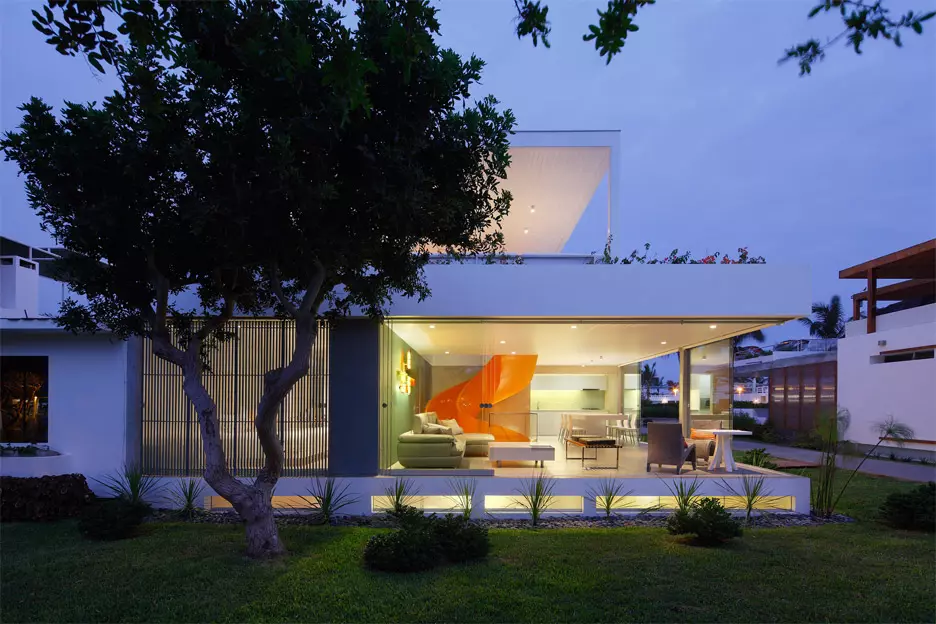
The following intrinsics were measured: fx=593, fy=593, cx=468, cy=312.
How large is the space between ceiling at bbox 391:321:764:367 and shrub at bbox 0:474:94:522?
17.2 ft

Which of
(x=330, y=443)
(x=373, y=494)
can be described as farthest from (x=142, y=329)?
(x=373, y=494)

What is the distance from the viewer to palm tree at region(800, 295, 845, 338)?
38688 mm

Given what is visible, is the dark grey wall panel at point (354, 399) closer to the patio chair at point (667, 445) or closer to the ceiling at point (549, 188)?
the ceiling at point (549, 188)

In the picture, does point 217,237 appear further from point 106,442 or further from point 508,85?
point 508,85

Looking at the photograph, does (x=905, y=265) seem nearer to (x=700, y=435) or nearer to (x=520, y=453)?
(x=700, y=435)

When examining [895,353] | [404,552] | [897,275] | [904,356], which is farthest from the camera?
[897,275]

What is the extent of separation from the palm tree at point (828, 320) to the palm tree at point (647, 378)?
2760 centimetres

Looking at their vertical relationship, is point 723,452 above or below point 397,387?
below

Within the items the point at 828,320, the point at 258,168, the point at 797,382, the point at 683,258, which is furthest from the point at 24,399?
the point at 828,320

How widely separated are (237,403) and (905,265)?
69.8 feet

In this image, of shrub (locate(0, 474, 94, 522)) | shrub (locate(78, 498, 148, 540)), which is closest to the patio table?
shrub (locate(78, 498, 148, 540))

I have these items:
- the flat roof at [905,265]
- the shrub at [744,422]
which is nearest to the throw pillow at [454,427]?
the flat roof at [905,265]

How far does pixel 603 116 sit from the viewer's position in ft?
84.3

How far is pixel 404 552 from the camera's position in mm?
6000
